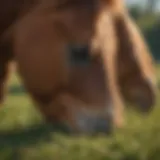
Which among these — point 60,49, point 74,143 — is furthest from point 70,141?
point 60,49

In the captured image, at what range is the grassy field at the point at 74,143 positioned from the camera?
2779 millimetres

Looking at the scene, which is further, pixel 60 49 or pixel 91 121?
pixel 60 49

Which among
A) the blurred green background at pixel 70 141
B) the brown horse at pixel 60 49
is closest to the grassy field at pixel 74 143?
the blurred green background at pixel 70 141

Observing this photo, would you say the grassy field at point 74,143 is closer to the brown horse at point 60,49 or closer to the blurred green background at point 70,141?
the blurred green background at point 70,141

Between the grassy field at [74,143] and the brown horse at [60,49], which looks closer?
the grassy field at [74,143]

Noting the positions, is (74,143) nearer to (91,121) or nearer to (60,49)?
(91,121)

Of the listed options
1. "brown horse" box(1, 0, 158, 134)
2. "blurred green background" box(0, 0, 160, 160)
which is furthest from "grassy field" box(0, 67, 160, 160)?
"brown horse" box(1, 0, 158, 134)

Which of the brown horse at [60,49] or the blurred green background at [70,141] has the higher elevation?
the brown horse at [60,49]

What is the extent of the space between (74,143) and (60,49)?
0.44 metres

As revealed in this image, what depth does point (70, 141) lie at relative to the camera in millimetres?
2961

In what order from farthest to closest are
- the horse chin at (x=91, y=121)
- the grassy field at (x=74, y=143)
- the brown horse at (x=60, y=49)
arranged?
the brown horse at (x=60, y=49), the horse chin at (x=91, y=121), the grassy field at (x=74, y=143)

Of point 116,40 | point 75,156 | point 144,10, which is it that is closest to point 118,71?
point 116,40

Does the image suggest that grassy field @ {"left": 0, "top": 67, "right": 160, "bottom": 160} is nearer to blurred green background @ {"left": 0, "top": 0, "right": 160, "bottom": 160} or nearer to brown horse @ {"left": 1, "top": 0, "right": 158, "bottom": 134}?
blurred green background @ {"left": 0, "top": 0, "right": 160, "bottom": 160}

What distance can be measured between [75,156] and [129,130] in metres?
0.54
